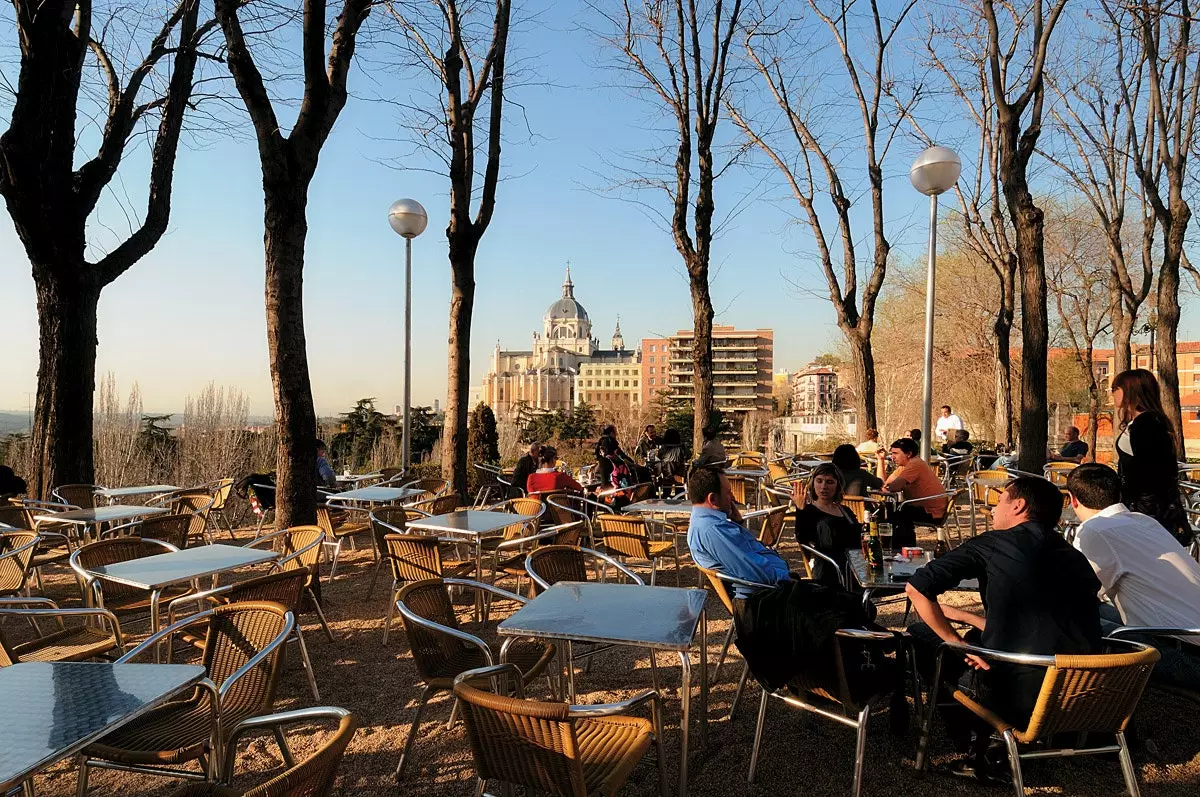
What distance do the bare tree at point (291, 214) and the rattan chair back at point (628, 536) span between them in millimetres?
2617

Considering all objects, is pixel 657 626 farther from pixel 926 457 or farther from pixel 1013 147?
pixel 1013 147

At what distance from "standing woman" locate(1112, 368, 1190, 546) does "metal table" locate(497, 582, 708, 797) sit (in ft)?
9.82

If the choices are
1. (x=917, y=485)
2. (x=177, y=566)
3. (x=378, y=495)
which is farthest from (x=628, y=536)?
(x=378, y=495)

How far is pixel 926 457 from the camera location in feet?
26.2

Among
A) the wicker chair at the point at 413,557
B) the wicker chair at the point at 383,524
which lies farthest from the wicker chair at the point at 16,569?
the wicker chair at the point at 413,557

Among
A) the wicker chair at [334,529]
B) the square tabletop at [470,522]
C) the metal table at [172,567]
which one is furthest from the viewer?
the wicker chair at [334,529]

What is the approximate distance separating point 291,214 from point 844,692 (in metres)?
5.44

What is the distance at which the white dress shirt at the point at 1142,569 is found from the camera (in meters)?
3.15

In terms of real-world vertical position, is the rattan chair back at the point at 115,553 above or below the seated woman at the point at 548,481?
below

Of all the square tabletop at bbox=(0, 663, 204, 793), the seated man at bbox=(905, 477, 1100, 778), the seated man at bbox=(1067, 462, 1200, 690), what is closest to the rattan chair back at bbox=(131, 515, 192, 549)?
the square tabletop at bbox=(0, 663, 204, 793)

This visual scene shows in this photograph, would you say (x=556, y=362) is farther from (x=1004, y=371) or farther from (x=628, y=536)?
(x=628, y=536)

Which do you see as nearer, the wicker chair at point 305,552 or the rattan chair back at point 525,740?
the rattan chair back at point 525,740

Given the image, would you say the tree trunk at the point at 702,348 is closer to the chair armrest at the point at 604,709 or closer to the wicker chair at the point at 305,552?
the wicker chair at the point at 305,552

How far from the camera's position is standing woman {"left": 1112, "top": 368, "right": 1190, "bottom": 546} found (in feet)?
14.9
